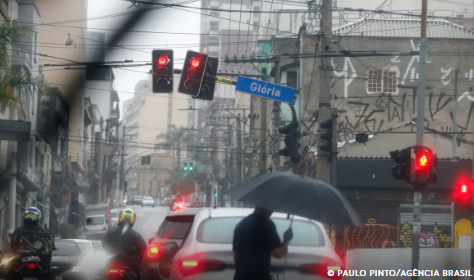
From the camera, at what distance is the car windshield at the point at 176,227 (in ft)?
37.4

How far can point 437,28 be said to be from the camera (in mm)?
40219

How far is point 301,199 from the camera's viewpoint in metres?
7.07

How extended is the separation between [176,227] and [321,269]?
14.0 ft

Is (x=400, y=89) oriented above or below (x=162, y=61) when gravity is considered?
above

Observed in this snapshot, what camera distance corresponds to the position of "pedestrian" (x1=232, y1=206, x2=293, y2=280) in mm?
6836

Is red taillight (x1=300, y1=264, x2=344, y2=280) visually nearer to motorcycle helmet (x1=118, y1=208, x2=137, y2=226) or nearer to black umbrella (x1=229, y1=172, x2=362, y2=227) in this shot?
black umbrella (x1=229, y1=172, x2=362, y2=227)

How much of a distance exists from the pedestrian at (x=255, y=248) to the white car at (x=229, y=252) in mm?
601

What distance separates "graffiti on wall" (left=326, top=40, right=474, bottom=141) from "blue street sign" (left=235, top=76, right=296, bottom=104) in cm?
1979

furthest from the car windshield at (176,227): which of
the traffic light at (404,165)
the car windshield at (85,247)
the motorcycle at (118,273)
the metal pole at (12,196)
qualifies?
the metal pole at (12,196)

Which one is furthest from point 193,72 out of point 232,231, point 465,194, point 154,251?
point 232,231

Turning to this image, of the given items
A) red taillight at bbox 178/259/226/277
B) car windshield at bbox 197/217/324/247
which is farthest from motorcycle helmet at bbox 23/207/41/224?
red taillight at bbox 178/259/226/277

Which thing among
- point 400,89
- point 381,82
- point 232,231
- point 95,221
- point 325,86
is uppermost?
point 381,82

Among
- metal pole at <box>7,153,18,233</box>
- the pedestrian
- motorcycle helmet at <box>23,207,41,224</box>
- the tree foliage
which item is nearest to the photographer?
the pedestrian

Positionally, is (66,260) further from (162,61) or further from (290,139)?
(290,139)
